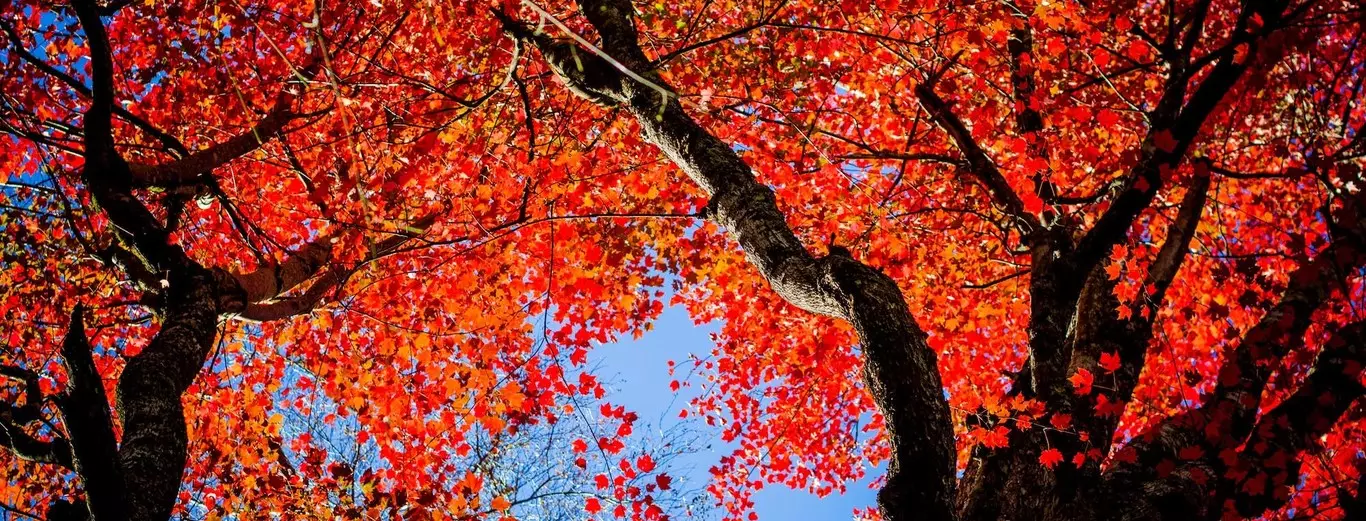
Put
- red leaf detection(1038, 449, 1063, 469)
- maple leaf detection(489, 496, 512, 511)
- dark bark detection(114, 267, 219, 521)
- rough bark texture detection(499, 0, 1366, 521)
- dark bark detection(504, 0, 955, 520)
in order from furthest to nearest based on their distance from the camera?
maple leaf detection(489, 496, 512, 511) < red leaf detection(1038, 449, 1063, 469) < rough bark texture detection(499, 0, 1366, 521) < dark bark detection(504, 0, 955, 520) < dark bark detection(114, 267, 219, 521)

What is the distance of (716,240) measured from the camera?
1558 cm

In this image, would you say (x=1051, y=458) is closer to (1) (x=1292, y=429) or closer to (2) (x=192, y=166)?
(1) (x=1292, y=429)

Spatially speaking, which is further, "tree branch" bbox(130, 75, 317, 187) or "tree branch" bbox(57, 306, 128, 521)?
"tree branch" bbox(130, 75, 317, 187)

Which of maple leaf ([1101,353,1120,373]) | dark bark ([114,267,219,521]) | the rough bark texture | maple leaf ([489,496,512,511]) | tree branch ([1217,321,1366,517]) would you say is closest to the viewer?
dark bark ([114,267,219,521])

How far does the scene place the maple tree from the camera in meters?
5.87

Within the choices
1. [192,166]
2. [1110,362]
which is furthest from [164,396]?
[1110,362]

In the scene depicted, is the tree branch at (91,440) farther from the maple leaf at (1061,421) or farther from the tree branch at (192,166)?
the maple leaf at (1061,421)

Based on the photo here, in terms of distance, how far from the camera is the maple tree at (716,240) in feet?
19.3

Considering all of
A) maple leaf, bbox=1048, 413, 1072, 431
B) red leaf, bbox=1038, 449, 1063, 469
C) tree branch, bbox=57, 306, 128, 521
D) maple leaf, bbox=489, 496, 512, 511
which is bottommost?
tree branch, bbox=57, 306, 128, 521

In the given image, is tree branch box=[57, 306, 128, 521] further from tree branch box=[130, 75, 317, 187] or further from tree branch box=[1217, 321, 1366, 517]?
tree branch box=[1217, 321, 1366, 517]

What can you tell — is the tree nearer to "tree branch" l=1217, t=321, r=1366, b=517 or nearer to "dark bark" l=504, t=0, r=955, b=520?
"dark bark" l=504, t=0, r=955, b=520

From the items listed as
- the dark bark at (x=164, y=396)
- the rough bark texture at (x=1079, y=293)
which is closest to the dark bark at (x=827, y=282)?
the rough bark texture at (x=1079, y=293)

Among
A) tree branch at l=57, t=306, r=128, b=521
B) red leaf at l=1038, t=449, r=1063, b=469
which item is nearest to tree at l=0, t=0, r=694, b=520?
tree branch at l=57, t=306, r=128, b=521

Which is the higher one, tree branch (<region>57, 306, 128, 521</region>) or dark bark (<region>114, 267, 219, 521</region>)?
dark bark (<region>114, 267, 219, 521</region>)
